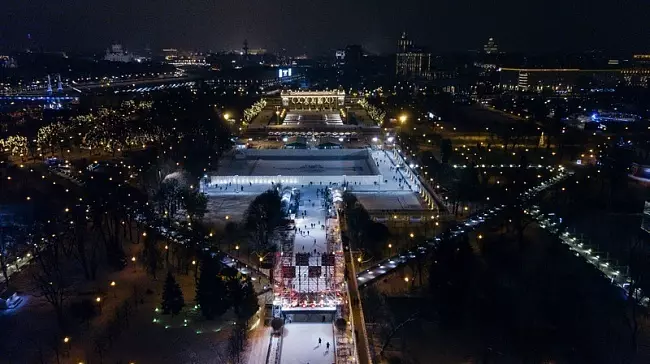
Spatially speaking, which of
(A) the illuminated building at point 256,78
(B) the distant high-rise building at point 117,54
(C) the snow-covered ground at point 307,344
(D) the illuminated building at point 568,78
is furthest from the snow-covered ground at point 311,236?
(B) the distant high-rise building at point 117,54

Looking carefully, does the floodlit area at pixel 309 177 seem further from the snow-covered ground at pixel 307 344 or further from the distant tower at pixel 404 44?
the distant tower at pixel 404 44

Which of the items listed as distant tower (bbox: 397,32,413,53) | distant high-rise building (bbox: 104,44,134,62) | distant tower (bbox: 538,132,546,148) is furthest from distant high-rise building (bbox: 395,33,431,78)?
distant tower (bbox: 538,132,546,148)

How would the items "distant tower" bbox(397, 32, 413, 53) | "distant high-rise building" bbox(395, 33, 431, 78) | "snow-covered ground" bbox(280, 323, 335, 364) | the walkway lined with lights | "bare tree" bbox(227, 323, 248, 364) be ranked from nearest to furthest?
"bare tree" bbox(227, 323, 248, 364), "snow-covered ground" bbox(280, 323, 335, 364), the walkway lined with lights, "distant high-rise building" bbox(395, 33, 431, 78), "distant tower" bbox(397, 32, 413, 53)

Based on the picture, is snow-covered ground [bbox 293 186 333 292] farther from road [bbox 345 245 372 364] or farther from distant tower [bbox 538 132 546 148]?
distant tower [bbox 538 132 546 148]

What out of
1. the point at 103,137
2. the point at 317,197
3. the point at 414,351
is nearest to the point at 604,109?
the point at 317,197

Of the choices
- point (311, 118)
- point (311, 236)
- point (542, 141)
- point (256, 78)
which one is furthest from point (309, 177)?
point (256, 78)

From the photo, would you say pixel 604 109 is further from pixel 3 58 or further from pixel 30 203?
pixel 3 58

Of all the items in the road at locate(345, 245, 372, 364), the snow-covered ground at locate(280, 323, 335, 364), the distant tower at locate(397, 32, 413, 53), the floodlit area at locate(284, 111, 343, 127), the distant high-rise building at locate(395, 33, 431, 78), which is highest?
the distant tower at locate(397, 32, 413, 53)

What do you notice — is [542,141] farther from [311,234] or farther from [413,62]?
[413,62]
